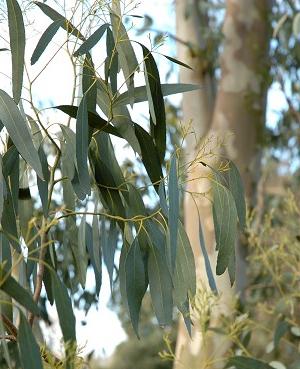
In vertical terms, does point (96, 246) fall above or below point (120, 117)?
below

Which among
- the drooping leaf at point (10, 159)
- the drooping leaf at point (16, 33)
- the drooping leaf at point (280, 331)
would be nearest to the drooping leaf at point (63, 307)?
the drooping leaf at point (10, 159)

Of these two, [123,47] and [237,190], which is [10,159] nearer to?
[123,47]

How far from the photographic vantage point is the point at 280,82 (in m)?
5.14

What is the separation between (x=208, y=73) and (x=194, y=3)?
1.32ft

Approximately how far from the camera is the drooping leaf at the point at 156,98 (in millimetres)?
1914

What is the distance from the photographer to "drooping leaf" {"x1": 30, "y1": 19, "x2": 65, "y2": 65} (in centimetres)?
178

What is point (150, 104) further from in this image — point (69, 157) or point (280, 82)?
point (280, 82)

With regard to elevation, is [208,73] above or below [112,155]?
above

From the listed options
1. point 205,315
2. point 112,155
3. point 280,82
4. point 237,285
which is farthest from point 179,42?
point 112,155

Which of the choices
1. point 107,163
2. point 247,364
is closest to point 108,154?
point 107,163

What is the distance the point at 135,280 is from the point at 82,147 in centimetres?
27

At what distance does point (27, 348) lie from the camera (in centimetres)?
146

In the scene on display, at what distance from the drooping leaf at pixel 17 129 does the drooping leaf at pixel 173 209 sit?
233 millimetres

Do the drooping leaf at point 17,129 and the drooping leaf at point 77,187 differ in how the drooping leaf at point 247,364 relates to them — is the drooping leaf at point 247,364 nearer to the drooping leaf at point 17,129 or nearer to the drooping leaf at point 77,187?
the drooping leaf at point 77,187
